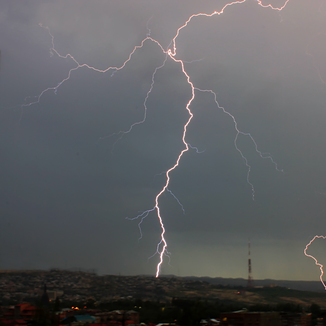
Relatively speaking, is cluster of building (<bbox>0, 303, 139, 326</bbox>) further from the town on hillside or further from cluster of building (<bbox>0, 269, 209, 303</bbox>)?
cluster of building (<bbox>0, 269, 209, 303</bbox>)

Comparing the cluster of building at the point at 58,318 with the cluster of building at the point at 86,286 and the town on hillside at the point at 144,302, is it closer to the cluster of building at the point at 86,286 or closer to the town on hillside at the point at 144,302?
the town on hillside at the point at 144,302

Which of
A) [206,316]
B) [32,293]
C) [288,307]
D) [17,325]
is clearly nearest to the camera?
[17,325]

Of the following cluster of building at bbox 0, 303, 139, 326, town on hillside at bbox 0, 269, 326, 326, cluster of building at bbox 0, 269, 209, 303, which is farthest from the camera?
cluster of building at bbox 0, 269, 209, 303

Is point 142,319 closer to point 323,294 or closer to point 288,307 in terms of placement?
point 288,307

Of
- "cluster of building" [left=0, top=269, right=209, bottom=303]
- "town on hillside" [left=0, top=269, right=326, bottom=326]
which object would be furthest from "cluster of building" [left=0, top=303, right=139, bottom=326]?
"cluster of building" [left=0, top=269, right=209, bottom=303]

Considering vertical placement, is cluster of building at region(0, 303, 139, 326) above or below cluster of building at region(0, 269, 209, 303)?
below

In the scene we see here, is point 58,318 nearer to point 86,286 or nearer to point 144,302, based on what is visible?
point 144,302

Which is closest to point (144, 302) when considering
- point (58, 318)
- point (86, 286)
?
point (86, 286)

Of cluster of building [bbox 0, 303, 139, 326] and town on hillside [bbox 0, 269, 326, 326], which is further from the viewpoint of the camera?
town on hillside [bbox 0, 269, 326, 326]

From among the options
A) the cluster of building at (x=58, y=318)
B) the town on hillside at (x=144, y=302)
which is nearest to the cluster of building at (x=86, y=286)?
the town on hillside at (x=144, y=302)

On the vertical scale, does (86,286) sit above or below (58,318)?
Result: above

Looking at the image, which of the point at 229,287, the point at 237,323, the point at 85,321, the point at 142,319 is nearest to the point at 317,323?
the point at 237,323
